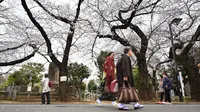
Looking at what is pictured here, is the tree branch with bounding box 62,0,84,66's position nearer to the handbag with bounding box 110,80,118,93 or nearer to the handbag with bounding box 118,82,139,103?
the handbag with bounding box 110,80,118,93

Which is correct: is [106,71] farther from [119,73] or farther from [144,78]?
[144,78]

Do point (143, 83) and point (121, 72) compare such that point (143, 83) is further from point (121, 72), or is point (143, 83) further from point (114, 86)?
point (121, 72)

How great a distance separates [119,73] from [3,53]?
1207cm

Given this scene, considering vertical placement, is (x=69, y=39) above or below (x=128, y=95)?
above

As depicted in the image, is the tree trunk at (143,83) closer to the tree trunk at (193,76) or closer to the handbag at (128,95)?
the tree trunk at (193,76)

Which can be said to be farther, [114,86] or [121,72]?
[114,86]

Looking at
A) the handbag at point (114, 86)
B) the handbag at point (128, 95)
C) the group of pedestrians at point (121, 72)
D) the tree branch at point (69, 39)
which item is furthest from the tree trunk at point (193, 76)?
the handbag at point (128, 95)

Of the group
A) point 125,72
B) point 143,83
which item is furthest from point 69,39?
point 125,72

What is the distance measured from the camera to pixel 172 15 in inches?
564

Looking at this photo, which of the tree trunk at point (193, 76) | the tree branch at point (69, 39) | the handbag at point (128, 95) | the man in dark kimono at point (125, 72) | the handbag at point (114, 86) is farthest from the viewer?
the tree trunk at point (193, 76)

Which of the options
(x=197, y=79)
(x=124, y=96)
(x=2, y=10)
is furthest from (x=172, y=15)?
(x=2, y=10)

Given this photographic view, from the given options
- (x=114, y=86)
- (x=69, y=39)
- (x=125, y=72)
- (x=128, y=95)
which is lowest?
(x=128, y=95)

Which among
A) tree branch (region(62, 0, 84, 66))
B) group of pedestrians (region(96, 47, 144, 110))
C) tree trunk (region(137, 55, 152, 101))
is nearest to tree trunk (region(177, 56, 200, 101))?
tree trunk (region(137, 55, 152, 101))

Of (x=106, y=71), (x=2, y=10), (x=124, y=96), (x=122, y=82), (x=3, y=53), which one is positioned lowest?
(x=124, y=96)
